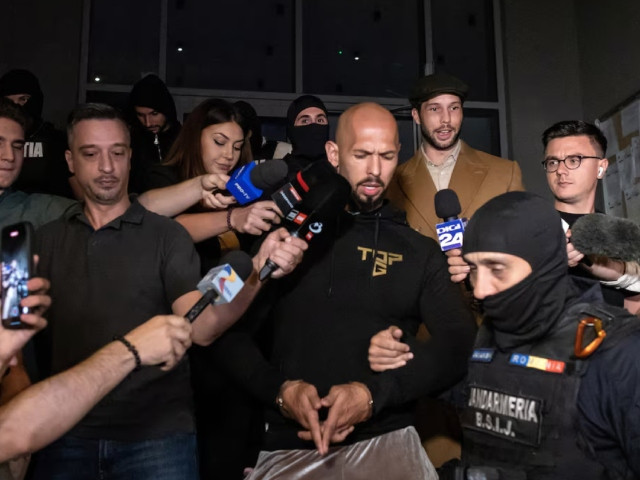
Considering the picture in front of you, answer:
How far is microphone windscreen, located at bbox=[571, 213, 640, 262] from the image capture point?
214 cm

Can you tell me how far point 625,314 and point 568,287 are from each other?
186 millimetres

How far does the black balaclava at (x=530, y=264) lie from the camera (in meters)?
1.90

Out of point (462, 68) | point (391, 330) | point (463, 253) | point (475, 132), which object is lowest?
point (391, 330)

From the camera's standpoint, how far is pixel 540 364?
1840mm

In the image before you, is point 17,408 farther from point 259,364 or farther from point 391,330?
point 391,330

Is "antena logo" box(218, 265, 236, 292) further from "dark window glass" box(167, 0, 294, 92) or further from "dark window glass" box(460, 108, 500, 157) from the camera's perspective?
"dark window glass" box(460, 108, 500, 157)

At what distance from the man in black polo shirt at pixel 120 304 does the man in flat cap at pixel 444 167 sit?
4.20 feet

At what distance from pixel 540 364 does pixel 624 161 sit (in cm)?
322

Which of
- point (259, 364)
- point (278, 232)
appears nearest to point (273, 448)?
point (259, 364)

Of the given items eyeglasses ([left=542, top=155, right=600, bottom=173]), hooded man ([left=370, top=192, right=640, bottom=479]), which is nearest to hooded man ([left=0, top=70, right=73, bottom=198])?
hooded man ([left=370, top=192, right=640, bottom=479])

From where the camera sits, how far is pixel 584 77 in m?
5.51

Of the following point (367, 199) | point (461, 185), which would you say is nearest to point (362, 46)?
point (461, 185)

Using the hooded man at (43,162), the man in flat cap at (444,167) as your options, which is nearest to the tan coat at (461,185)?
the man in flat cap at (444,167)

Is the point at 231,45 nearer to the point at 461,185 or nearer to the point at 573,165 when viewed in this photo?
the point at 461,185
